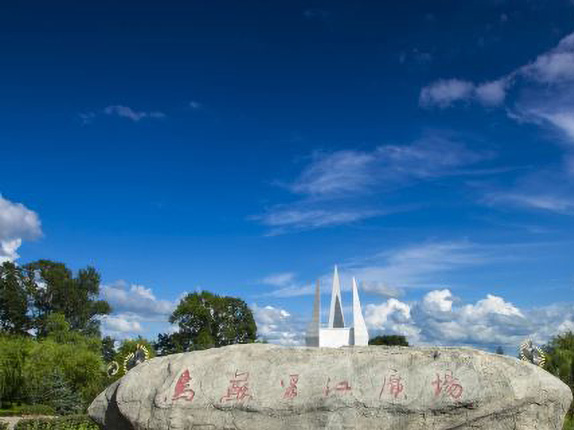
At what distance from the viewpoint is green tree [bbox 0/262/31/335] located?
45344mm

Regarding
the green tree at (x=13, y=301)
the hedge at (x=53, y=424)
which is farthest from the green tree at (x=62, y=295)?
the hedge at (x=53, y=424)

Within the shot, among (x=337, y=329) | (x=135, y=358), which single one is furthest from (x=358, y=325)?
(x=135, y=358)

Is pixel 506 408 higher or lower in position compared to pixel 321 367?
lower

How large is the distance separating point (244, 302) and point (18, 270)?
17.9 meters

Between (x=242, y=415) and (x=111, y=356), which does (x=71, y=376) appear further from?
(x=242, y=415)

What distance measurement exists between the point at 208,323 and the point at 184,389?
128 feet

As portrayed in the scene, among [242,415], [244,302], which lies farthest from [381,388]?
[244,302]

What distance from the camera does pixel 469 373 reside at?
30.3 feet

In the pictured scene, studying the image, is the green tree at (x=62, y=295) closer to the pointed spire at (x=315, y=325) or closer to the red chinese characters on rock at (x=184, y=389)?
the pointed spire at (x=315, y=325)

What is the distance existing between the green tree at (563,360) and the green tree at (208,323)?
2491cm

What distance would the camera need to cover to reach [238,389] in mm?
9820

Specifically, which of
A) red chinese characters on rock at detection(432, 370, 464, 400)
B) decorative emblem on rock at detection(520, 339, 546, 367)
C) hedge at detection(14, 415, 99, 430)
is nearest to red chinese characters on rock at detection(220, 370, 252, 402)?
red chinese characters on rock at detection(432, 370, 464, 400)

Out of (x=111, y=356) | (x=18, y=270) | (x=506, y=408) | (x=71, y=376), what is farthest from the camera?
(x=111, y=356)

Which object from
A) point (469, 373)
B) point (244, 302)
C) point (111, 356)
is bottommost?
point (469, 373)
